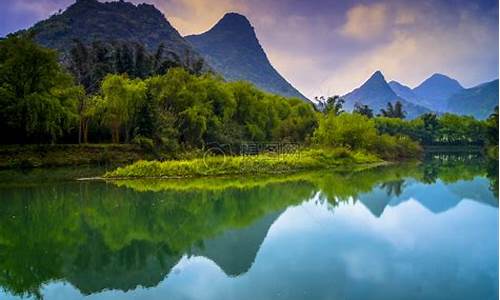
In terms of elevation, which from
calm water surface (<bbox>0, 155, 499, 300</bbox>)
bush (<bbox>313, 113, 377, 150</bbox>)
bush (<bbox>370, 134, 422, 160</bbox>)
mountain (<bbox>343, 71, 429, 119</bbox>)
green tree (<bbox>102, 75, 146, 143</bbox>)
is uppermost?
mountain (<bbox>343, 71, 429, 119</bbox>)

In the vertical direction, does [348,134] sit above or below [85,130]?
above

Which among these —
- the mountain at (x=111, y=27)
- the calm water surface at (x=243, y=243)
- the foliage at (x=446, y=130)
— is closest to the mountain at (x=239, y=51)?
the mountain at (x=111, y=27)

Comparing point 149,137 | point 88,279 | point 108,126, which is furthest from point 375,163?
point 88,279

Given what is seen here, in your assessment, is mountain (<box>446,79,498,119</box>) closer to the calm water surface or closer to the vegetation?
the vegetation

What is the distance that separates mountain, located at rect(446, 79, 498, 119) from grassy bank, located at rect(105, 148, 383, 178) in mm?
100487

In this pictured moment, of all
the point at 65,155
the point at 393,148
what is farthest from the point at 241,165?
the point at 393,148

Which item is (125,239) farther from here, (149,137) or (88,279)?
(149,137)

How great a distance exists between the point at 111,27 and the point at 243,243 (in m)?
74.5

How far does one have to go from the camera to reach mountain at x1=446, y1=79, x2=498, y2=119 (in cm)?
12044

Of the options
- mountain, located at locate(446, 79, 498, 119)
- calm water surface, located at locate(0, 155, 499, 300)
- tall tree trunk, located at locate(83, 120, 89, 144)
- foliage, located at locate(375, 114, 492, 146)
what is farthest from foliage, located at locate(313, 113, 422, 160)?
mountain, located at locate(446, 79, 498, 119)

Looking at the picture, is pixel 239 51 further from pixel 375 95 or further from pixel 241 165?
pixel 375 95

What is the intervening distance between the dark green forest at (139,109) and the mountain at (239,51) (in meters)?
50.9

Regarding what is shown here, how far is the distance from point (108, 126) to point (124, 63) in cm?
1531

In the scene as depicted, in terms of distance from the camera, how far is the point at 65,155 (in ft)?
A: 75.7
